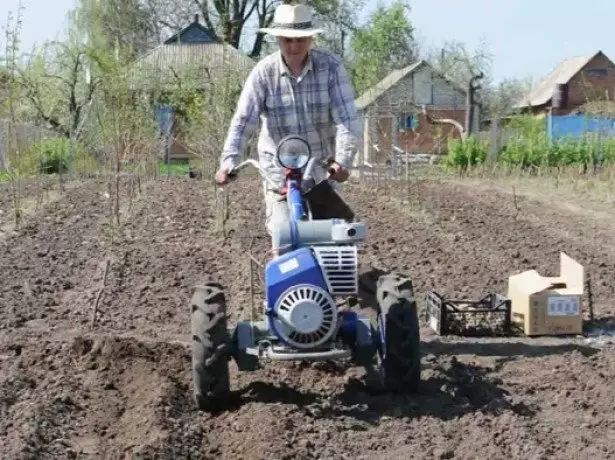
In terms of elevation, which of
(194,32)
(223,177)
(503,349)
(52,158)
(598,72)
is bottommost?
(503,349)

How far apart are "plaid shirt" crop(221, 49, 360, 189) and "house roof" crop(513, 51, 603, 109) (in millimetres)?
49896

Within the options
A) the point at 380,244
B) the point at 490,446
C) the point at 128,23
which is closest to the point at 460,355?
the point at 490,446

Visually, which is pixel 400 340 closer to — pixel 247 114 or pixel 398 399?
pixel 398 399

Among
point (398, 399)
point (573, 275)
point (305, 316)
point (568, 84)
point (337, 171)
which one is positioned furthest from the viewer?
point (568, 84)

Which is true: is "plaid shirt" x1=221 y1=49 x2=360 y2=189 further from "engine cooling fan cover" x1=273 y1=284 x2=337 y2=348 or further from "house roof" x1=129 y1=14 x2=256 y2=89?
"house roof" x1=129 y1=14 x2=256 y2=89

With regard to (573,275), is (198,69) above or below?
above

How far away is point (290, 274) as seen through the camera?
4.77 metres

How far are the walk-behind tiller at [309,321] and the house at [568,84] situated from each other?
48580 millimetres

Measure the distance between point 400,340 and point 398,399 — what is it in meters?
0.32

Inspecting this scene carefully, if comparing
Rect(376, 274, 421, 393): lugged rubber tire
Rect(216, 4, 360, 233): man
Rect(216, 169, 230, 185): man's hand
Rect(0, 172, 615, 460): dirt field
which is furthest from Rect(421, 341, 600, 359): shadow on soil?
Rect(216, 169, 230, 185): man's hand

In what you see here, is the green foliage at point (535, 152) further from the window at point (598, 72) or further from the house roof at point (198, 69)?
the window at point (598, 72)

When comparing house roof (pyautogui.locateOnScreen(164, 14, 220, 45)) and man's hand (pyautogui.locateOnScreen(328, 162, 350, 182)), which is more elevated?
house roof (pyautogui.locateOnScreen(164, 14, 220, 45))

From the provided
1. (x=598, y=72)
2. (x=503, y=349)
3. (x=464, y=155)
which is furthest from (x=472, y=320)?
(x=598, y=72)

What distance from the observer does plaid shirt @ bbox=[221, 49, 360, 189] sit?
5668mm
